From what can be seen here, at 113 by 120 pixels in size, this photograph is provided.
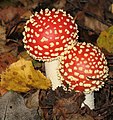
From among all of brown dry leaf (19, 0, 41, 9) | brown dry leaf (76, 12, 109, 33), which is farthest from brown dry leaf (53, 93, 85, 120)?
brown dry leaf (19, 0, 41, 9)

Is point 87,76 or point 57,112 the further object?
point 57,112

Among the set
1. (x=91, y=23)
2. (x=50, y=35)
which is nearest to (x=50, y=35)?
(x=50, y=35)

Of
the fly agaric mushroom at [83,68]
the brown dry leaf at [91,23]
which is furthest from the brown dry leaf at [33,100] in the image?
the brown dry leaf at [91,23]

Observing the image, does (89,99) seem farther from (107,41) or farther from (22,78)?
(107,41)

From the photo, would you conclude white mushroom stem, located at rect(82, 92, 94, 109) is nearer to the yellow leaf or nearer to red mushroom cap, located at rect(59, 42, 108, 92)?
red mushroom cap, located at rect(59, 42, 108, 92)

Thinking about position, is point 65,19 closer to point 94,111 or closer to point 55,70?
point 55,70

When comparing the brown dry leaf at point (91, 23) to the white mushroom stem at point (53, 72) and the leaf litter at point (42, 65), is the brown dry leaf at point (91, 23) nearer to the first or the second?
the leaf litter at point (42, 65)

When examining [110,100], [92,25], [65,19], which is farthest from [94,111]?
[92,25]
